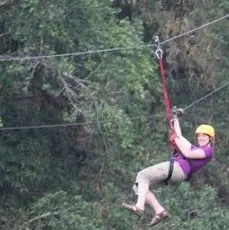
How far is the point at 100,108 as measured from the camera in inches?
460

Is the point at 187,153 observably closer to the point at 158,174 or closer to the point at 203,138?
the point at 203,138

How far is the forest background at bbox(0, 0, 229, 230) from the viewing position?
38.5ft

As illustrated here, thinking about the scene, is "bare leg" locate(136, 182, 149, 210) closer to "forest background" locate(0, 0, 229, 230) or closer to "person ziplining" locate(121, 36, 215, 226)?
"person ziplining" locate(121, 36, 215, 226)

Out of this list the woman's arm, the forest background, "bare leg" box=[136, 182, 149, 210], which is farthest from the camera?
the forest background

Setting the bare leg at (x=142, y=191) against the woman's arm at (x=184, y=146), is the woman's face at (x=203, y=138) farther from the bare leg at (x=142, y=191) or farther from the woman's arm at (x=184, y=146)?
the bare leg at (x=142, y=191)

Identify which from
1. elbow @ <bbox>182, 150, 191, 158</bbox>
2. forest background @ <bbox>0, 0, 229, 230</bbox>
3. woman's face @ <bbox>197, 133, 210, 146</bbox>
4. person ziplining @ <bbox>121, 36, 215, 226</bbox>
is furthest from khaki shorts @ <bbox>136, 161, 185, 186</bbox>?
forest background @ <bbox>0, 0, 229, 230</bbox>

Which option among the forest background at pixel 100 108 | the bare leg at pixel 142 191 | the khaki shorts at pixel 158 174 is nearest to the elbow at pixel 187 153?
the khaki shorts at pixel 158 174

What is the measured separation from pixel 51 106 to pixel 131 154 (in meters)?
1.24

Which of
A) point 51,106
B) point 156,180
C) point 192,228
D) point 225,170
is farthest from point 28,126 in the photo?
point 156,180

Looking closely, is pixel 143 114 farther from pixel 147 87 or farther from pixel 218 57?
pixel 218 57

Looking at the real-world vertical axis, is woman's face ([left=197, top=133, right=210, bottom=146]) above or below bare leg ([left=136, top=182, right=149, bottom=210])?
above

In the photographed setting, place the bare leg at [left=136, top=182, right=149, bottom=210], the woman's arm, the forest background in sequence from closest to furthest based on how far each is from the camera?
the woman's arm, the bare leg at [left=136, top=182, right=149, bottom=210], the forest background

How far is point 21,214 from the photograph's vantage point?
13.0 meters

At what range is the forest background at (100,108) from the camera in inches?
462
